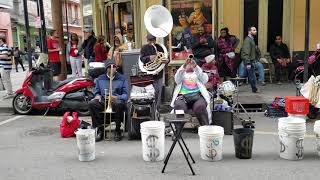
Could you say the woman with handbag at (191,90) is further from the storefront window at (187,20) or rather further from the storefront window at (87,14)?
the storefront window at (87,14)

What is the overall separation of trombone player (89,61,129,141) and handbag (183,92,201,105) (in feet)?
3.49

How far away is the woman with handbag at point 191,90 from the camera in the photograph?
7297mm

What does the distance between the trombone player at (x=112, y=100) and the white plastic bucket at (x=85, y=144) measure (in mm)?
1204

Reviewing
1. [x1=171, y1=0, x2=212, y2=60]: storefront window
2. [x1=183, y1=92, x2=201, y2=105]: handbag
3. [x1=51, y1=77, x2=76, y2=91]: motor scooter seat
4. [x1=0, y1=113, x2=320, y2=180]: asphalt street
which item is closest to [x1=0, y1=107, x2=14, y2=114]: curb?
[x1=51, y1=77, x2=76, y2=91]: motor scooter seat

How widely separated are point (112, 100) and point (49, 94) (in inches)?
136

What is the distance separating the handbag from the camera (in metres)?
7.42

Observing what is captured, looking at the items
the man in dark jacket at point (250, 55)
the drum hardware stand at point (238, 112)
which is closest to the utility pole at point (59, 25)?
the man in dark jacket at point (250, 55)

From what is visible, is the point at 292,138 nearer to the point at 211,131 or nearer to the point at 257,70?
the point at 211,131

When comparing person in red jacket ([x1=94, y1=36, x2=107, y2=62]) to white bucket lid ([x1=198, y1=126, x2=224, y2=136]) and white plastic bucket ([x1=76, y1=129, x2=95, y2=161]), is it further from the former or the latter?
white bucket lid ([x1=198, y1=126, x2=224, y2=136])

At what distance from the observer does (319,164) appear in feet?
18.4

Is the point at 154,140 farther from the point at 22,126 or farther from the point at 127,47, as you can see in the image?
the point at 127,47

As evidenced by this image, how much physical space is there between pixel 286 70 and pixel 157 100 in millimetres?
5819

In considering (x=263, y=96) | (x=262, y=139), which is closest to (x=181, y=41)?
(x=263, y=96)

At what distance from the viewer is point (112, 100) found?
7289 mm
